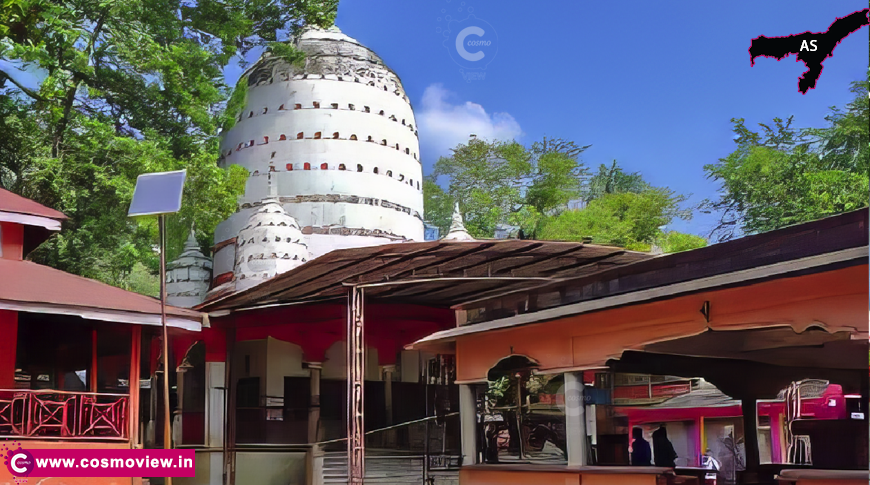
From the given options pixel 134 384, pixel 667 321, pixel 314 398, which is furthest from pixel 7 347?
pixel 667 321

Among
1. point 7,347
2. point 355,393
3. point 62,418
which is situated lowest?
point 62,418

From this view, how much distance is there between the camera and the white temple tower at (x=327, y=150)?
67.8 ft

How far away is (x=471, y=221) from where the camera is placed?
3562 cm

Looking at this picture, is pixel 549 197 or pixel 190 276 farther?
pixel 549 197

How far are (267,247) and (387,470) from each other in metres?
5.98

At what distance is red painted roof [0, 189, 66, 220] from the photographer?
38.6 ft

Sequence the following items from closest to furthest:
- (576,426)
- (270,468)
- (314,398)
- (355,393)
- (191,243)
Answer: (576,426), (355,393), (270,468), (314,398), (191,243)

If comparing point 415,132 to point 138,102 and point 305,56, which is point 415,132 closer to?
point 305,56

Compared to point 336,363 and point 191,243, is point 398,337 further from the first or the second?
point 191,243

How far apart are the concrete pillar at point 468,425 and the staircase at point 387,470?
101 inches

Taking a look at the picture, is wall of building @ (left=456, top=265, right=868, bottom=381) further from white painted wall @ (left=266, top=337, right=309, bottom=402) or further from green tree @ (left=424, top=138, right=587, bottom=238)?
green tree @ (left=424, top=138, right=587, bottom=238)

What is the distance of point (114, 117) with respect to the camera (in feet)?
65.1

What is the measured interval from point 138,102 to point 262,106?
2828mm

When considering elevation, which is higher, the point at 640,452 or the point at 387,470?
the point at 640,452
